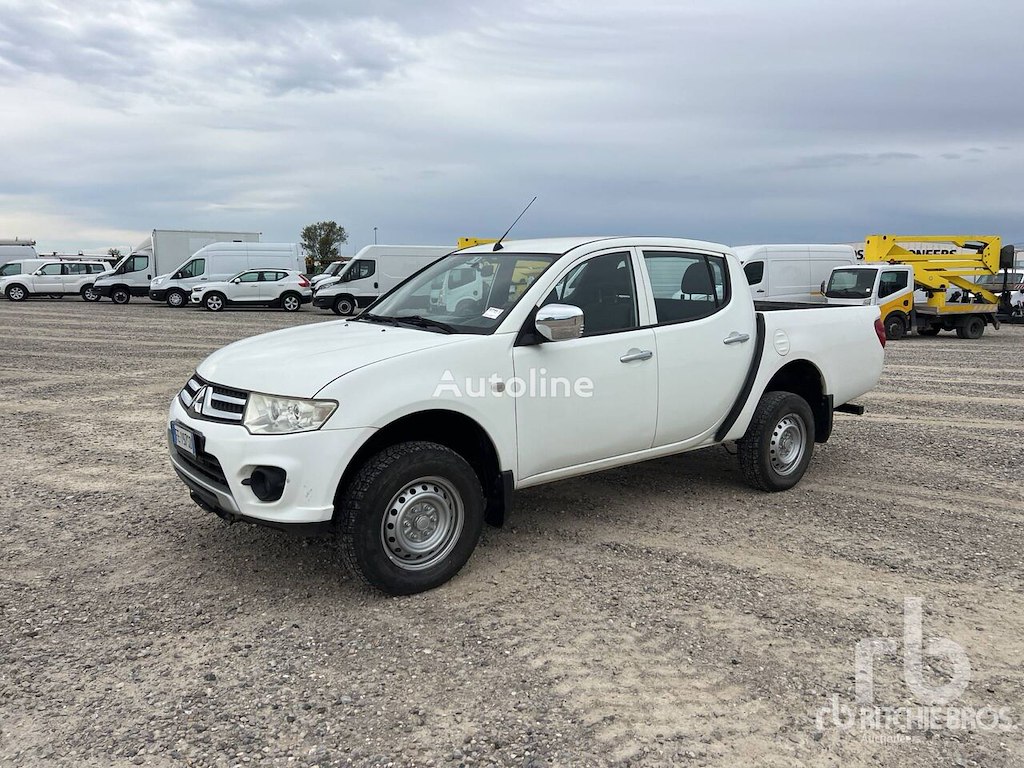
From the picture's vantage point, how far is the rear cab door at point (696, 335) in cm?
508

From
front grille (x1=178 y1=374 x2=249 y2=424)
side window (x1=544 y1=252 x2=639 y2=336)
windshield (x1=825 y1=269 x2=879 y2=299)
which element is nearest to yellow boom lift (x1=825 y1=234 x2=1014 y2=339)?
windshield (x1=825 y1=269 x2=879 y2=299)

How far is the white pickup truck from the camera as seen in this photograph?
3.78m

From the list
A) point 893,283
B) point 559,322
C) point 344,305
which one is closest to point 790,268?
point 893,283

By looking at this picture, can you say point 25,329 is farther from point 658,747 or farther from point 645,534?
point 658,747

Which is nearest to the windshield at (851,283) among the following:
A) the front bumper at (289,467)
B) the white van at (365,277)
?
the white van at (365,277)

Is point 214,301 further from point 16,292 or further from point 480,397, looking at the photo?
point 480,397

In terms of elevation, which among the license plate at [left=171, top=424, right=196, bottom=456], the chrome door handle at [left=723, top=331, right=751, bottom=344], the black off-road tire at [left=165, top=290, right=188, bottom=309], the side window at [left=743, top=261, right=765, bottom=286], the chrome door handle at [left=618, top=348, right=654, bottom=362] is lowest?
the license plate at [left=171, top=424, right=196, bottom=456]

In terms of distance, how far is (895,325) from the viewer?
66.2 feet

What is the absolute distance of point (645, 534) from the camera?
5117 millimetres

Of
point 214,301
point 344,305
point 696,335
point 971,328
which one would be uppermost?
point 214,301

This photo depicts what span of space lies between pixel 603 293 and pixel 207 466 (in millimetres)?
2453

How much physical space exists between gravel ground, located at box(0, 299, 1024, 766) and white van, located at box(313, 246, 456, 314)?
20.4m

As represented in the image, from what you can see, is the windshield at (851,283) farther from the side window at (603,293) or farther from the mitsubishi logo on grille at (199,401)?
the mitsubishi logo on grille at (199,401)

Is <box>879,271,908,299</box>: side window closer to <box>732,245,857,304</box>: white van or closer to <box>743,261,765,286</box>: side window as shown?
<box>732,245,857,304</box>: white van
